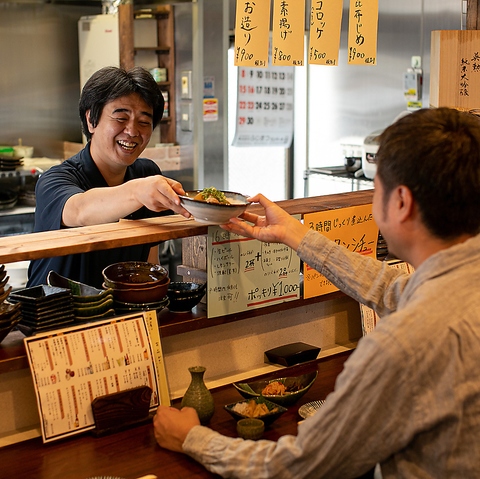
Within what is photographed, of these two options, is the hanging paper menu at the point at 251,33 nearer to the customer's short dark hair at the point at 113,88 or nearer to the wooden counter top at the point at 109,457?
the customer's short dark hair at the point at 113,88

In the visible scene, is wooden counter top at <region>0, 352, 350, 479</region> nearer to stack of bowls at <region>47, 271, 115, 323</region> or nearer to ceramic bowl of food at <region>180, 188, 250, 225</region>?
stack of bowls at <region>47, 271, 115, 323</region>

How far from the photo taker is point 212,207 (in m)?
1.80

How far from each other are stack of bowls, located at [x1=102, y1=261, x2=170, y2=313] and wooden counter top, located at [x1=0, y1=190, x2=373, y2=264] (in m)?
0.13

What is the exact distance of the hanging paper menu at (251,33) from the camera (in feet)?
7.82

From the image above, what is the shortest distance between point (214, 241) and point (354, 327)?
2.75 ft

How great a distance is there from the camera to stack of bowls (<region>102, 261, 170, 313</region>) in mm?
1838

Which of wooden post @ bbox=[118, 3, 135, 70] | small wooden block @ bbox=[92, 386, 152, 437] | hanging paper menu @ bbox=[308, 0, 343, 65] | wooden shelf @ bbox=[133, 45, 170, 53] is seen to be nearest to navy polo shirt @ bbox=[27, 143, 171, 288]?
small wooden block @ bbox=[92, 386, 152, 437]

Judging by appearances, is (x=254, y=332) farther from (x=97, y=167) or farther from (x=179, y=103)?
(x=179, y=103)

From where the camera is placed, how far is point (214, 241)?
1.99m

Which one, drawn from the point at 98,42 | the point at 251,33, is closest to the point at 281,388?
the point at 251,33

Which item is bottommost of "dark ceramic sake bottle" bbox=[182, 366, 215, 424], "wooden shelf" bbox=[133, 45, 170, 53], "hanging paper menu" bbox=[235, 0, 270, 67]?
"dark ceramic sake bottle" bbox=[182, 366, 215, 424]

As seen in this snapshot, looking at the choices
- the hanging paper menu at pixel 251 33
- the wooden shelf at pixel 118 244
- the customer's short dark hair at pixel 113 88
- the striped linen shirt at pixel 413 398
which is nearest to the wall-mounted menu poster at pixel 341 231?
the wooden shelf at pixel 118 244

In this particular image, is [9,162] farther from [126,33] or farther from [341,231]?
[341,231]

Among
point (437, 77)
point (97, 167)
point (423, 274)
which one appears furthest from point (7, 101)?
point (423, 274)
